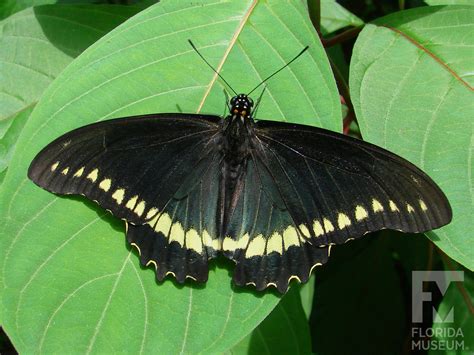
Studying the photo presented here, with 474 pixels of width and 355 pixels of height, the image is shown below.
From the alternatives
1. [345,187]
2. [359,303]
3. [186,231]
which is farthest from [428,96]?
[359,303]

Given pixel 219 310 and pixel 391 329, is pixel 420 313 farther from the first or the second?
pixel 219 310

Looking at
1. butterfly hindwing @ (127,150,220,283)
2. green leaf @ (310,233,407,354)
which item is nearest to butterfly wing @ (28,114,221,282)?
butterfly hindwing @ (127,150,220,283)

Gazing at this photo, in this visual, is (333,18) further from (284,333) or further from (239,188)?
(284,333)

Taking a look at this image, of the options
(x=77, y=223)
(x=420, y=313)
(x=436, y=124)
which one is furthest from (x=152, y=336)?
(x=420, y=313)

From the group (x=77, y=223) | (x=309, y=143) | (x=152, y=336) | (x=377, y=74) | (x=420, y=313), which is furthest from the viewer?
(x=420, y=313)

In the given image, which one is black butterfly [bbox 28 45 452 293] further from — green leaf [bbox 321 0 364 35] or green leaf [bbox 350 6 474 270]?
green leaf [bbox 321 0 364 35]

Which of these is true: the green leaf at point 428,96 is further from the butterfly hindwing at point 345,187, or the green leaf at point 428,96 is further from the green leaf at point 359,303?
the green leaf at point 359,303
